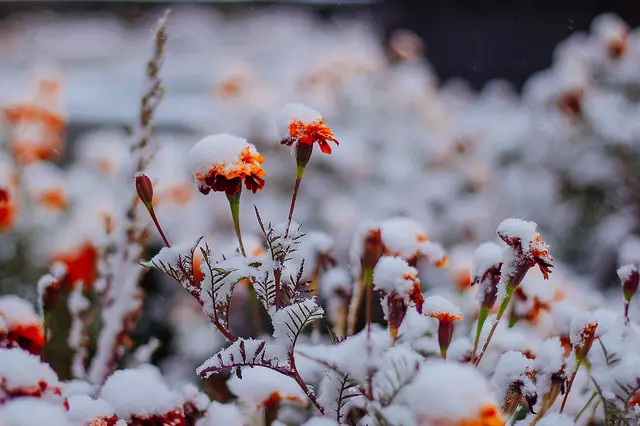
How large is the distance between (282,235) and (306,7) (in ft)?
15.4

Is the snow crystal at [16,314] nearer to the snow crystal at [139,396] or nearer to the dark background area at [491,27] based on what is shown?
the snow crystal at [139,396]

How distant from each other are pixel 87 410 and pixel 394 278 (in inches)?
11.1

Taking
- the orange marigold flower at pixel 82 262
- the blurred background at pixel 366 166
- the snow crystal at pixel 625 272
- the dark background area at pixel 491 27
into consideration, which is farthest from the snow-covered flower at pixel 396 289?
the dark background area at pixel 491 27

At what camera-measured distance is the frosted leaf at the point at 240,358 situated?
Result: 56cm

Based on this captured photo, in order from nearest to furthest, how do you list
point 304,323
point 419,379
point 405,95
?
point 419,379
point 304,323
point 405,95

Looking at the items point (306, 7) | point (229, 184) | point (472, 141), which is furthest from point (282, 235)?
point (306, 7)

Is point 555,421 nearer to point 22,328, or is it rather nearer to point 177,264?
point 177,264

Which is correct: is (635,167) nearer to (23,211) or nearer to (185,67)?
(23,211)

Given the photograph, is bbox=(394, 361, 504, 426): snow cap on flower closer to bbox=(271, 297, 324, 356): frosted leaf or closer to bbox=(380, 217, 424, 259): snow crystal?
bbox=(271, 297, 324, 356): frosted leaf

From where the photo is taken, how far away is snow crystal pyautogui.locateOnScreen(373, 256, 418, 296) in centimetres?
60

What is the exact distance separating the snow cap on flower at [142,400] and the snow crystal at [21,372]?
3.0 inches

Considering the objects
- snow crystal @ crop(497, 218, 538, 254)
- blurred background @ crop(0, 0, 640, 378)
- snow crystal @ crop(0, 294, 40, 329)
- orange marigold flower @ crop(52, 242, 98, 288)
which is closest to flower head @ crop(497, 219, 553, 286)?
snow crystal @ crop(497, 218, 538, 254)

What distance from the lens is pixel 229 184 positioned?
0.61 m

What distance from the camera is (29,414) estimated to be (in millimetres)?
423
